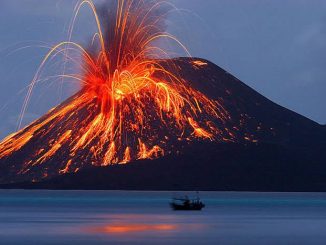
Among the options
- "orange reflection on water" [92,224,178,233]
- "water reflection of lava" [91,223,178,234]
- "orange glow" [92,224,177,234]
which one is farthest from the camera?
"orange reflection on water" [92,224,178,233]

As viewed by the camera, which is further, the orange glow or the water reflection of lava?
the orange glow

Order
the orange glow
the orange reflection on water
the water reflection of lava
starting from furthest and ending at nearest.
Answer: the orange reflection on water, the orange glow, the water reflection of lava

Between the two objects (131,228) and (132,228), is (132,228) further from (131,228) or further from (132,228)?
(131,228)

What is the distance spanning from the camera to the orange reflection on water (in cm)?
14482

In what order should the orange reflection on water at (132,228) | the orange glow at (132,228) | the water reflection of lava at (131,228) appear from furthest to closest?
the orange reflection on water at (132,228)
the orange glow at (132,228)
the water reflection of lava at (131,228)

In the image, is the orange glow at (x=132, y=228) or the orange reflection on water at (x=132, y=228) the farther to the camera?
the orange reflection on water at (x=132, y=228)

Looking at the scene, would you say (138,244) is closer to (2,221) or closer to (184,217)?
(2,221)

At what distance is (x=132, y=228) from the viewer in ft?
492

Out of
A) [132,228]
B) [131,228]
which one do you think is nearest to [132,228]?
[132,228]

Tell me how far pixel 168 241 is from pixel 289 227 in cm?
3488

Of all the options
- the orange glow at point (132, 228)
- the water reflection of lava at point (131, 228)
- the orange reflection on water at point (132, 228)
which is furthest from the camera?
the orange reflection on water at point (132, 228)

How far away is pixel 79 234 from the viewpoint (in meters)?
137

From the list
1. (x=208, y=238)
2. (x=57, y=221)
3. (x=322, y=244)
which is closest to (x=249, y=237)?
(x=208, y=238)

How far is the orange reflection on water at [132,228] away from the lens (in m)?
145
